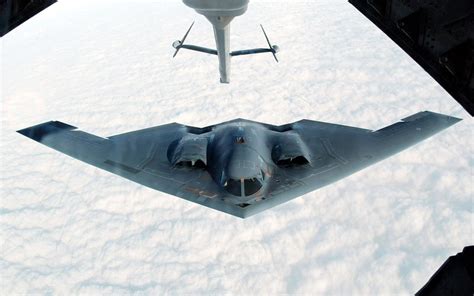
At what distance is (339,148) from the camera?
14852 mm

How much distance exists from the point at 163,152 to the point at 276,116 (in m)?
15.2

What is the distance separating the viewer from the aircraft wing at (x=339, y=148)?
12.9m

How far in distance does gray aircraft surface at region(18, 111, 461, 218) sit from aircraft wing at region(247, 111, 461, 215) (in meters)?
0.04

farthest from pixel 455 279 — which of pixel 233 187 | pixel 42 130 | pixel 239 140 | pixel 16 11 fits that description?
pixel 42 130

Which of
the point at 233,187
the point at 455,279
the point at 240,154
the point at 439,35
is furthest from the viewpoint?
the point at 240,154

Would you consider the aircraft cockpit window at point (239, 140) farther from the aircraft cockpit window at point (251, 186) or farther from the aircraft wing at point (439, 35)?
the aircraft wing at point (439, 35)

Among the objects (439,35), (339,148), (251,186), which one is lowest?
(339,148)

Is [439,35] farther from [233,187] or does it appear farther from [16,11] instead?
[233,187]

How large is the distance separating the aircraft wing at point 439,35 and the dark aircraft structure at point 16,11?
4855 mm

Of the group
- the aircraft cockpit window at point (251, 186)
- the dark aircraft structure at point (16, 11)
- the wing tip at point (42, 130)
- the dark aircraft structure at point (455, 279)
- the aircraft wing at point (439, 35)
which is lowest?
the aircraft cockpit window at point (251, 186)

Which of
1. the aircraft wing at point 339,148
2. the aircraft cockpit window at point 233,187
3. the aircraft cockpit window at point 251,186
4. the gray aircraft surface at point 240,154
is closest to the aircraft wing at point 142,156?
the gray aircraft surface at point 240,154

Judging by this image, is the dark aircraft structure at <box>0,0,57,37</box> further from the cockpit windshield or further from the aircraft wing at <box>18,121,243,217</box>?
the cockpit windshield

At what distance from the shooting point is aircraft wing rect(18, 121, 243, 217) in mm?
12766

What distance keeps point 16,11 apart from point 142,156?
10.5 meters
